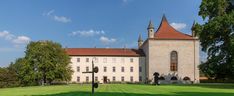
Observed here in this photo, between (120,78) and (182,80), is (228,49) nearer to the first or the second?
(182,80)

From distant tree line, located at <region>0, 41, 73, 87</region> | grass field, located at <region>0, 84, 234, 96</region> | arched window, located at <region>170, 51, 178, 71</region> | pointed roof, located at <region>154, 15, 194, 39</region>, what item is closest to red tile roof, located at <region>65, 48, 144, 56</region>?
pointed roof, located at <region>154, 15, 194, 39</region>

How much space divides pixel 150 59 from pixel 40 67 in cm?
2336

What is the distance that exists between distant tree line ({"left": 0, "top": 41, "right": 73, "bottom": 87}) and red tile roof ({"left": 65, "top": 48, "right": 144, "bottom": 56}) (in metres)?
12.6

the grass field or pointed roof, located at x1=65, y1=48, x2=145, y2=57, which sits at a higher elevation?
pointed roof, located at x1=65, y1=48, x2=145, y2=57

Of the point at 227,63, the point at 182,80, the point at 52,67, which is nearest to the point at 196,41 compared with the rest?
the point at 182,80

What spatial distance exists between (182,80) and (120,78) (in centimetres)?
1422

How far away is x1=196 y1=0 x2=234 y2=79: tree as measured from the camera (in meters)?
50.1

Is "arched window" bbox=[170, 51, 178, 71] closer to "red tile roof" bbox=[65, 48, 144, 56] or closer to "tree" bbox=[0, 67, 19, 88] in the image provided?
"red tile roof" bbox=[65, 48, 144, 56]

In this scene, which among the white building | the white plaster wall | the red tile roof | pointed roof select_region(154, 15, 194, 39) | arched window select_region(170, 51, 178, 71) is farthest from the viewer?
the red tile roof

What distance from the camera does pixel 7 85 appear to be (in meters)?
75.8

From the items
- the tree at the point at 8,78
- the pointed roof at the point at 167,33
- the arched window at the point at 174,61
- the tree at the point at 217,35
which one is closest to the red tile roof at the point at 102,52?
the pointed roof at the point at 167,33

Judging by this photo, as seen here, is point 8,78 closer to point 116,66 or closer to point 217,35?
point 116,66

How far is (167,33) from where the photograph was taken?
295ft

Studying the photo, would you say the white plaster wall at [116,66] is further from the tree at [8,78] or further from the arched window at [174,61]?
the tree at [8,78]
